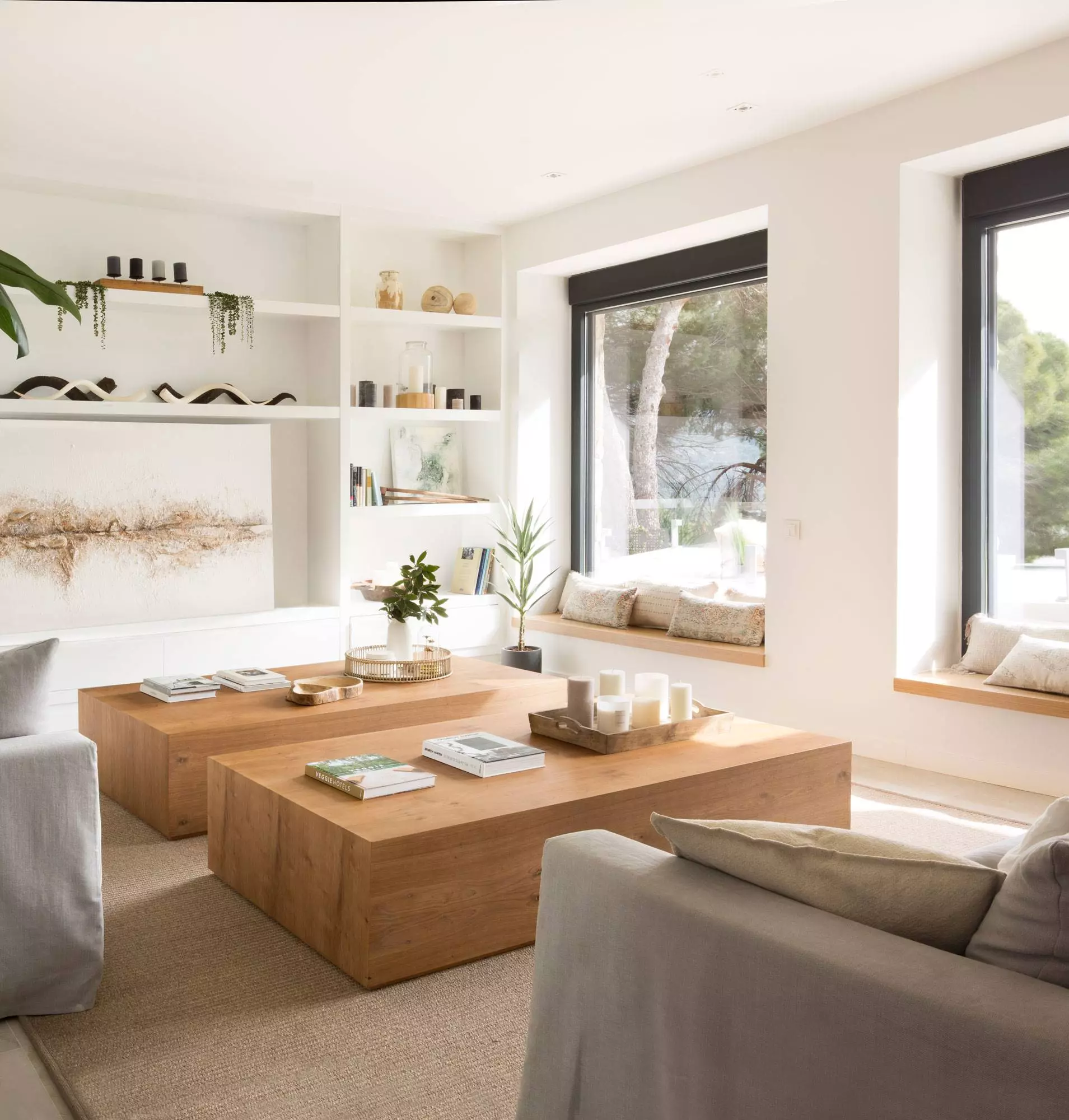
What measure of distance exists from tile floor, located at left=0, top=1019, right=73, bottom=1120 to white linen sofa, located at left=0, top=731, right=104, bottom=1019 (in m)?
0.11

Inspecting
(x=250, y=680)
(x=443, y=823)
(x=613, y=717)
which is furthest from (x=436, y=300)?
(x=443, y=823)

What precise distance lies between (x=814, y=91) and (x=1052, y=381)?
149 centimetres

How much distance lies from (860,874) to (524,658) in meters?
4.76

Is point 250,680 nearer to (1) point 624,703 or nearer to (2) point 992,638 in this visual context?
(1) point 624,703

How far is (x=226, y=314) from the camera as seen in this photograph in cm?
580

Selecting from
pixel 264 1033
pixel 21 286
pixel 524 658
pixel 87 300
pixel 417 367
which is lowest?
pixel 264 1033

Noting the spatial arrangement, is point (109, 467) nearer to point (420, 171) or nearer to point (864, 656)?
point (420, 171)

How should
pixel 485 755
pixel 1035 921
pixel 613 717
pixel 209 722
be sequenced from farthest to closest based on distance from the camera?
1. pixel 209 722
2. pixel 613 717
3. pixel 485 755
4. pixel 1035 921

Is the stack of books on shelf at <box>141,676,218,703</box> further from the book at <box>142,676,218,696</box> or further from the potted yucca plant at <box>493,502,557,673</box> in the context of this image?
the potted yucca plant at <box>493,502,557,673</box>

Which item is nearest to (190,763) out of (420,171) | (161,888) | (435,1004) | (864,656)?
(161,888)

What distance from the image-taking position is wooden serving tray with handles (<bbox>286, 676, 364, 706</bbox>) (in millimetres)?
3902

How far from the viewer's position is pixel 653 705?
134 inches

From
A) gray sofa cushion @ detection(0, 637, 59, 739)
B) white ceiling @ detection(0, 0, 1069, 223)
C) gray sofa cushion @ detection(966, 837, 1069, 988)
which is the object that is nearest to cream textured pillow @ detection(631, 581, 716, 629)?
white ceiling @ detection(0, 0, 1069, 223)

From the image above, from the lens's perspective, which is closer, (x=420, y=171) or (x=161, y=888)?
(x=161, y=888)
